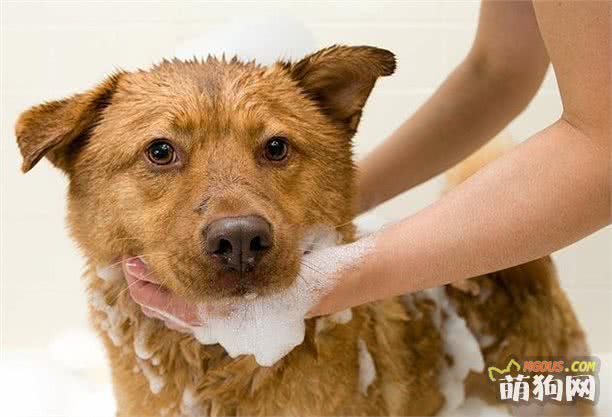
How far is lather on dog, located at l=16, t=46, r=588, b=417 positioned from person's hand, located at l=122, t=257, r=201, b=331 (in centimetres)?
3

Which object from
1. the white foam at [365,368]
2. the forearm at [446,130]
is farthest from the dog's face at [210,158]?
the forearm at [446,130]

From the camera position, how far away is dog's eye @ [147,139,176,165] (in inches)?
54.6

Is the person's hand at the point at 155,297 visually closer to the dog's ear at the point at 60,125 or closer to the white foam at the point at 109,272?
the white foam at the point at 109,272

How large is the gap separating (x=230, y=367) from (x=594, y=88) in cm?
Answer: 82

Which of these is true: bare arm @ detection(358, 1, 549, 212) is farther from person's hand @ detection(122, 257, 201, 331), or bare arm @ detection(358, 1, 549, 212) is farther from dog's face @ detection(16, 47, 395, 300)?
person's hand @ detection(122, 257, 201, 331)

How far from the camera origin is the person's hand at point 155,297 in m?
1.38

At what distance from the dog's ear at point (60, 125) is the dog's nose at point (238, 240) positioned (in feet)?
1.24

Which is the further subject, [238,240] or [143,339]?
[143,339]

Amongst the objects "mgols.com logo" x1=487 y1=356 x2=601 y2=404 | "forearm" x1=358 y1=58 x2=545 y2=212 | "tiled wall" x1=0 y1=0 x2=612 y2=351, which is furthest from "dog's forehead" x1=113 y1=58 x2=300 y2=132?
"mgols.com logo" x1=487 y1=356 x2=601 y2=404

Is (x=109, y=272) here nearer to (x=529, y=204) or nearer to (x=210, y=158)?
(x=210, y=158)

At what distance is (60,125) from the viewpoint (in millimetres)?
1398

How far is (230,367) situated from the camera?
1499 mm

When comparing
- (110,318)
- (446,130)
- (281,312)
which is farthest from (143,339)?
(446,130)

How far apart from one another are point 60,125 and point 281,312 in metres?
0.52
